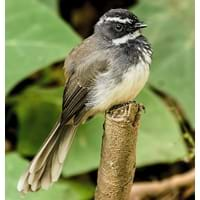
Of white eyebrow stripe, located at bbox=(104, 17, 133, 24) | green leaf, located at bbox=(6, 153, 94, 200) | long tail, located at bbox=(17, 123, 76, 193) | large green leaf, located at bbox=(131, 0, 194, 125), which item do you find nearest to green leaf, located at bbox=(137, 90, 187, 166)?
large green leaf, located at bbox=(131, 0, 194, 125)

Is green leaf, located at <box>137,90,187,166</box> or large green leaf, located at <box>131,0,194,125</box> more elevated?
large green leaf, located at <box>131,0,194,125</box>

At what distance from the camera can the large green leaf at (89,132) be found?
3852 millimetres

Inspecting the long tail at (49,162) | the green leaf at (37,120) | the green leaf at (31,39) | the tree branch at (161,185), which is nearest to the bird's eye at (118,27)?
the long tail at (49,162)

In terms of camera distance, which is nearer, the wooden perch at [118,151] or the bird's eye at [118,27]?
the wooden perch at [118,151]

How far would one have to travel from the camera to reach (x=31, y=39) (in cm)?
400

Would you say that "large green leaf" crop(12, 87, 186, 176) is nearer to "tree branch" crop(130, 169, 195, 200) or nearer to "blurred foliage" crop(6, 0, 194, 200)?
"blurred foliage" crop(6, 0, 194, 200)

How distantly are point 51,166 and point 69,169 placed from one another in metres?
0.56

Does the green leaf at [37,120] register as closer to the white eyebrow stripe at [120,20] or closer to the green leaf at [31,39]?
the green leaf at [31,39]

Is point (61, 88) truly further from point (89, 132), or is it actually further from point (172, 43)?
point (172, 43)

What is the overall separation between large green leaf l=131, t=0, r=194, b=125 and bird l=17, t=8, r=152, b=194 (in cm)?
98

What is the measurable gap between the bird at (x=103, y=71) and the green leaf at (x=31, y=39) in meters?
0.61

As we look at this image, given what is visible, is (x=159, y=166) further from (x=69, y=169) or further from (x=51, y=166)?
(x=51, y=166)

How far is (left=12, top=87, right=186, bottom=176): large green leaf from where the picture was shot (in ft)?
12.6

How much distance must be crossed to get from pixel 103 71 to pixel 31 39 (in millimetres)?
943
